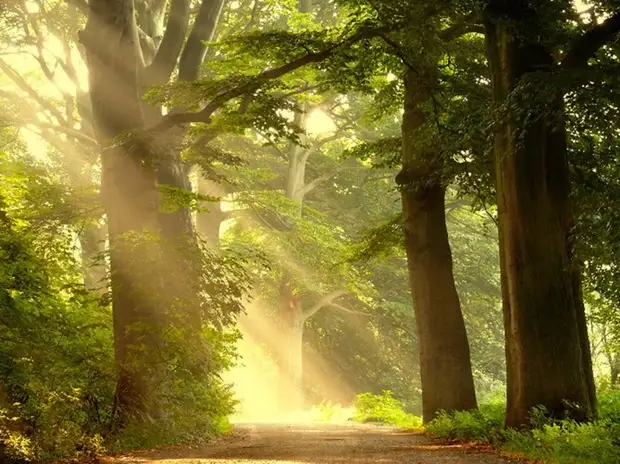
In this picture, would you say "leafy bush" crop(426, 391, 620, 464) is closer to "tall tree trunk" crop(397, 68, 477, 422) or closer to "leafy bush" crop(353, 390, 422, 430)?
"tall tree trunk" crop(397, 68, 477, 422)

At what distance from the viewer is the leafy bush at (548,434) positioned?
669 cm

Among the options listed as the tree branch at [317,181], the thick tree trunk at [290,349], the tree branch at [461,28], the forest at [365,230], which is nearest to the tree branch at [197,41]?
the forest at [365,230]

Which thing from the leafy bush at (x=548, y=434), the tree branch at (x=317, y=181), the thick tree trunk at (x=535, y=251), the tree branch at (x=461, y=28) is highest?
the tree branch at (x=317, y=181)

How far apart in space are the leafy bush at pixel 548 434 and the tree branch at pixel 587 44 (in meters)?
4.54

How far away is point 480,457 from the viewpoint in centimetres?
836

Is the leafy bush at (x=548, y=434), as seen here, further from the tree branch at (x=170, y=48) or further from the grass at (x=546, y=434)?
the tree branch at (x=170, y=48)

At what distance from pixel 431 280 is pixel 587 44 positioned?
5.55m

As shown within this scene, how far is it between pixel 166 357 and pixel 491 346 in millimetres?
25987

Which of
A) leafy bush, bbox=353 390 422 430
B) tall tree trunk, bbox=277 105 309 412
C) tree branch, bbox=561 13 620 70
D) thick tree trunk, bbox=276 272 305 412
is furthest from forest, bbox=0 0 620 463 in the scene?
thick tree trunk, bbox=276 272 305 412

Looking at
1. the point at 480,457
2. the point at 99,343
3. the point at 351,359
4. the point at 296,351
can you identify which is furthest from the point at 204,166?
the point at 351,359

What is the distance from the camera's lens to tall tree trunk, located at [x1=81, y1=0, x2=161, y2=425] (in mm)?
10719

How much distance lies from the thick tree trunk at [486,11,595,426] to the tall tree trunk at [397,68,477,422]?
10.8 feet

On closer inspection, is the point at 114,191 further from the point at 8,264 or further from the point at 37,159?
the point at 37,159

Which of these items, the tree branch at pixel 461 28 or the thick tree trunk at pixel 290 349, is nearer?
the tree branch at pixel 461 28
